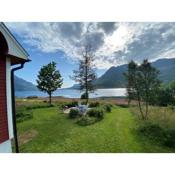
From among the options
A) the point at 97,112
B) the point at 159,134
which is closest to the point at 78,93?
the point at 97,112

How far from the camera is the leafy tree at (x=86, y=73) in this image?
7227 millimetres

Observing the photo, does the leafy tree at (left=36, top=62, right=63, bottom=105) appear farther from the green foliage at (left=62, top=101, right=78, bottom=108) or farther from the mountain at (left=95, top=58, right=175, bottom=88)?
the mountain at (left=95, top=58, right=175, bottom=88)

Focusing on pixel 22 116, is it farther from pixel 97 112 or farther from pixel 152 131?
pixel 152 131

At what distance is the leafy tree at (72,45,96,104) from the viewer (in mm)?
7227

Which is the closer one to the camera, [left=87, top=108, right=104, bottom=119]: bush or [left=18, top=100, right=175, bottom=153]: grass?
[left=18, top=100, right=175, bottom=153]: grass

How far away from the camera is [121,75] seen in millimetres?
7270

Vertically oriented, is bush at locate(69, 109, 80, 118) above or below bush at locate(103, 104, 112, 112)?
below

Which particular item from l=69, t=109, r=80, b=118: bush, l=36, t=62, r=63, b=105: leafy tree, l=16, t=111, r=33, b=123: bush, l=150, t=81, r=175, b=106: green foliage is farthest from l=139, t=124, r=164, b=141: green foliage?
l=16, t=111, r=33, b=123: bush

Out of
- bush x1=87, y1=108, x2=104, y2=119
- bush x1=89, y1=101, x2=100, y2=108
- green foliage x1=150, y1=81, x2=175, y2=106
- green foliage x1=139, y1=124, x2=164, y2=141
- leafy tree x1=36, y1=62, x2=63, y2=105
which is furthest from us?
bush x1=89, y1=101, x2=100, y2=108

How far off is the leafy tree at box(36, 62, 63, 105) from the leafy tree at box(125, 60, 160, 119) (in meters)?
2.07

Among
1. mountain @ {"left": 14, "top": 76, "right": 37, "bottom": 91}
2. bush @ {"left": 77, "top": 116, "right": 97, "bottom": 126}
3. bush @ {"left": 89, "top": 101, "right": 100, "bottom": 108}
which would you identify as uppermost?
mountain @ {"left": 14, "top": 76, "right": 37, "bottom": 91}

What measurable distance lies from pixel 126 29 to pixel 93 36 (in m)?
0.92
